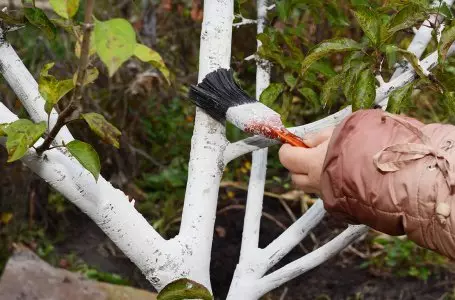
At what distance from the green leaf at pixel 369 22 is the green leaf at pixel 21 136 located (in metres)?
0.62

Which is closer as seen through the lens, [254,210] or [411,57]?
[411,57]

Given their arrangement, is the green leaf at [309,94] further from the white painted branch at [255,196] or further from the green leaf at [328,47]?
the green leaf at [328,47]

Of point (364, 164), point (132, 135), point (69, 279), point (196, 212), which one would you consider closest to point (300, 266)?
point (196, 212)

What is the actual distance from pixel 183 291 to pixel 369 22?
0.63m

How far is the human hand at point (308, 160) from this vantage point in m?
1.22

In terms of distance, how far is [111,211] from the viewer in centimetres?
141

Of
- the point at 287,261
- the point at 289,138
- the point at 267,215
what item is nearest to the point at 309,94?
the point at 289,138

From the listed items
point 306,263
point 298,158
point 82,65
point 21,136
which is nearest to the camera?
point 82,65

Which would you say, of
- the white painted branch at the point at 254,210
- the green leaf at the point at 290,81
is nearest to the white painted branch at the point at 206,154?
the white painted branch at the point at 254,210

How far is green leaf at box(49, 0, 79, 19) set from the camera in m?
1.02

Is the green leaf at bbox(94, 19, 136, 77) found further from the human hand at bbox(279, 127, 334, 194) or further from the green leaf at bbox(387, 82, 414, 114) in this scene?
the green leaf at bbox(387, 82, 414, 114)

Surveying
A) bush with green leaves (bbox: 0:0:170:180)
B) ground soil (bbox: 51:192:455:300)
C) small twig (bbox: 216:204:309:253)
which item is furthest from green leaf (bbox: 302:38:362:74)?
small twig (bbox: 216:204:309:253)

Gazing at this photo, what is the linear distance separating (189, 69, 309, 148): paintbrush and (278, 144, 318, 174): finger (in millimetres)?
30

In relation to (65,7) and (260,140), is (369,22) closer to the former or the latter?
(260,140)
